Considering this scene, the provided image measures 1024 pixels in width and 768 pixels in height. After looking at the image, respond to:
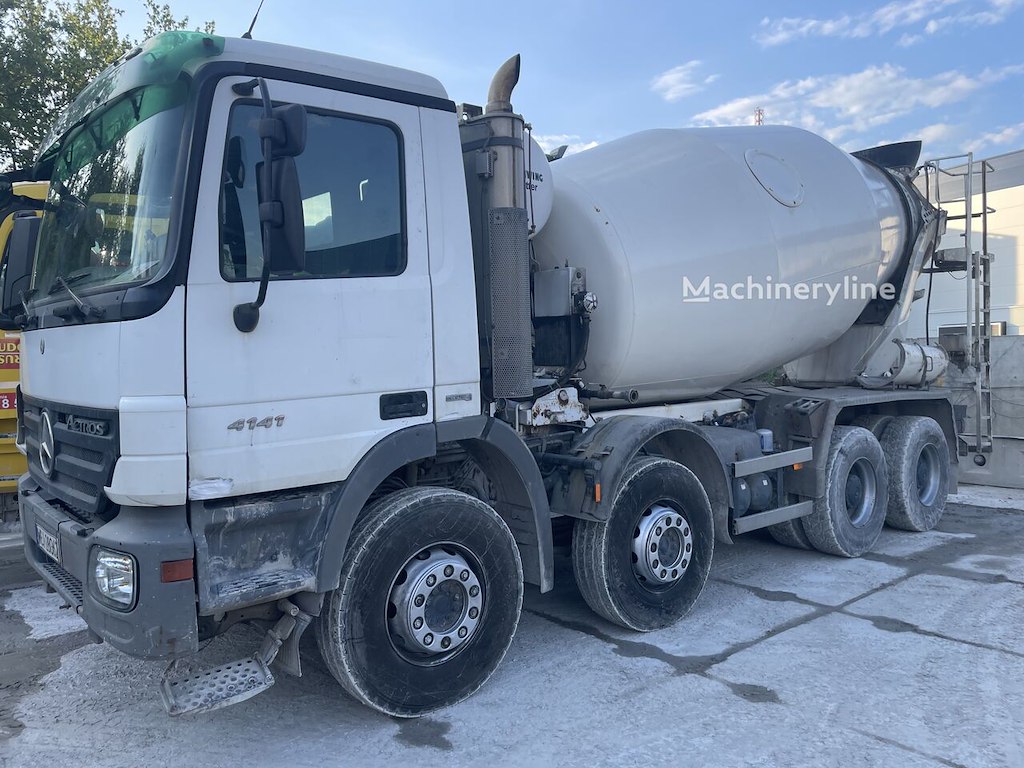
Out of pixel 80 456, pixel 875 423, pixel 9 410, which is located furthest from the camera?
pixel 875 423

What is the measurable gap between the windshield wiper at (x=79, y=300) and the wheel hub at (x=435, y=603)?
169cm

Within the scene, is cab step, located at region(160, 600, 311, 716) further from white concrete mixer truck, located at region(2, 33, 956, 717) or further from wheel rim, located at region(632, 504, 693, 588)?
wheel rim, located at region(632, 504, 693, 588)

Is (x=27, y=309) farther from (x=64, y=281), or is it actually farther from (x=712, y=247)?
(x=712, y=247)

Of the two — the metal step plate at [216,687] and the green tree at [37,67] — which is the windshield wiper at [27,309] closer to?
the metal step plate at [216,687]

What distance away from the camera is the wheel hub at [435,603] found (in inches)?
146

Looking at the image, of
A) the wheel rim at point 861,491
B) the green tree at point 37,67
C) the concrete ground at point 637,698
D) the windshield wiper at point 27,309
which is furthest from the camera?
the green tree at point 37,67

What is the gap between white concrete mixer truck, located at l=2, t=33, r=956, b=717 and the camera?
3.15m

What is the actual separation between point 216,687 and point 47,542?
3.93 feet

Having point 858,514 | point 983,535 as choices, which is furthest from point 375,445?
point 983,535

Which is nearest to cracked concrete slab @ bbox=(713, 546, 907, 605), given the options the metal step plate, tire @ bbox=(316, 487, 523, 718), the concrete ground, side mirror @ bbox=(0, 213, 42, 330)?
the concrete ground

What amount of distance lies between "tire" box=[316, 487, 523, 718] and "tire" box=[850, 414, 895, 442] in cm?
472

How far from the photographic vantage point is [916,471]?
770cm

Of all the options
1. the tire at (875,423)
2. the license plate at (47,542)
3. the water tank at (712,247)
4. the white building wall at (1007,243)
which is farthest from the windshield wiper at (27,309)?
the white building wall at (1007,243)

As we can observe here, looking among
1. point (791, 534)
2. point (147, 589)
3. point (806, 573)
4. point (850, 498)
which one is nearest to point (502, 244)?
point (147, 589)
